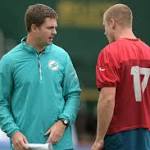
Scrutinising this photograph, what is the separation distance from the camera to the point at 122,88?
304 inches

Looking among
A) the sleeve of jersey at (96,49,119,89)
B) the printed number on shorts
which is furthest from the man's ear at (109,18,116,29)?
the printed number on shorts

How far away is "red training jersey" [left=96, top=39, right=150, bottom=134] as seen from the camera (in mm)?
7672

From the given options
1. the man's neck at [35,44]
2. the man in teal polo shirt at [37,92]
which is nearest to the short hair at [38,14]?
the man in teal polo shirt at [37,92]

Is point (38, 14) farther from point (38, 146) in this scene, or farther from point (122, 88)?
point (38, 146)

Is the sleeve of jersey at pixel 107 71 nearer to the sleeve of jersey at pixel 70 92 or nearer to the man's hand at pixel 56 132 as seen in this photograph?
the sleeve of jersey at pixel 70 92

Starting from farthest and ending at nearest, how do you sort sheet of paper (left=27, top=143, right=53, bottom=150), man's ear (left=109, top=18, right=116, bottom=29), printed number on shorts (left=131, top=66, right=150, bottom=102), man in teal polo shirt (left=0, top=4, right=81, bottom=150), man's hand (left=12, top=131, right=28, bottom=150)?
1. man's ear (left=109, top=18, right=116, bottom=29)
2. printed number on shorts (left=131, top=66, right=150, bottom=102)
3. man in teal polo shirt (left=0, top=4, right=81, bottom=150)
4. man's hand (left=12, top=131, right=28, bottom=150)
5. sheet of paper (left=27, top=143, right=53, bottom=150)

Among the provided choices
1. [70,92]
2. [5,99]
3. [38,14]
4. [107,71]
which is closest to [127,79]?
[107,71]

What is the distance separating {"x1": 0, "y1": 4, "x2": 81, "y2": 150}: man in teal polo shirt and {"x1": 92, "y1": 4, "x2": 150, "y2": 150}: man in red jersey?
284mm

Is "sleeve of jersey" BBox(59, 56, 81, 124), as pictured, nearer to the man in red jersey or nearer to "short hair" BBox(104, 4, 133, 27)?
the man in red jersey

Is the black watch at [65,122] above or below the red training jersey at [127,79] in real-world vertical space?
below

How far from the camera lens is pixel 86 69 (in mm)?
18297

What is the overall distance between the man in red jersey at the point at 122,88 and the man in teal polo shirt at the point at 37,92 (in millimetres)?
284

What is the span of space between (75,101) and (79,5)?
11050 millimetres

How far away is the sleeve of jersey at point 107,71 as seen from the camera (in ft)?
25.0
